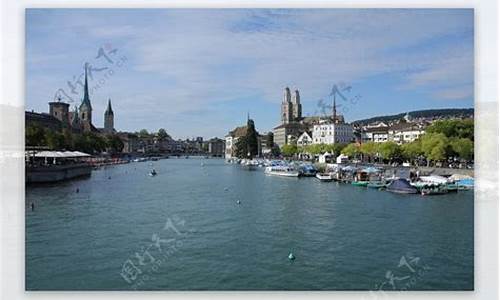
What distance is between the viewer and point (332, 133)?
24.7 metres

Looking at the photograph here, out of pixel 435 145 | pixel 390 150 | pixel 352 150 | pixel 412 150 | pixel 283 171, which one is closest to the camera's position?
pixel 435 145

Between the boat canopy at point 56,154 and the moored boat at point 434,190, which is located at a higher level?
the boat canopy at point 56,154

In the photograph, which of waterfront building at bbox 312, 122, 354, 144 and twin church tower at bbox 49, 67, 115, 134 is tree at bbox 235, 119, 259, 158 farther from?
twin church tower at bbox 49, 67, 115, 134

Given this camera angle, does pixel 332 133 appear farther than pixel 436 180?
Yes

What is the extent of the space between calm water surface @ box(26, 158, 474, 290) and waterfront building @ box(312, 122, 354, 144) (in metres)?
12.3

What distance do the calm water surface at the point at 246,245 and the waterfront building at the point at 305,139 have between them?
20.6 m

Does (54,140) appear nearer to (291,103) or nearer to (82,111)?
(82,111)

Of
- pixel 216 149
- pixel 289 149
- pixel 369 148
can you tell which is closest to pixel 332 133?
pixel 369 148

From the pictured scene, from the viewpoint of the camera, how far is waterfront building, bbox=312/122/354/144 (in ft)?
74.2

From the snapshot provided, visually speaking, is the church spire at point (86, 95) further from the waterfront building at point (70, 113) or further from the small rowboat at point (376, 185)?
the small rowboat at point (376, 185)

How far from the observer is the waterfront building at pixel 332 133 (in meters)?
22.6

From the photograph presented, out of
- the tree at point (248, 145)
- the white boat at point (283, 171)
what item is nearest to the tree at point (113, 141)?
the white boat at point (283, 171)

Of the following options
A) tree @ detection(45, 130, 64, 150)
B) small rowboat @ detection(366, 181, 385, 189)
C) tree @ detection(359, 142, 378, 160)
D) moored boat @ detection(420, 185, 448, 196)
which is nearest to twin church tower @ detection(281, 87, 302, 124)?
moored boat @ detection(420, 185, 448, 196)

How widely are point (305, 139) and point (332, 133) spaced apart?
729cm
